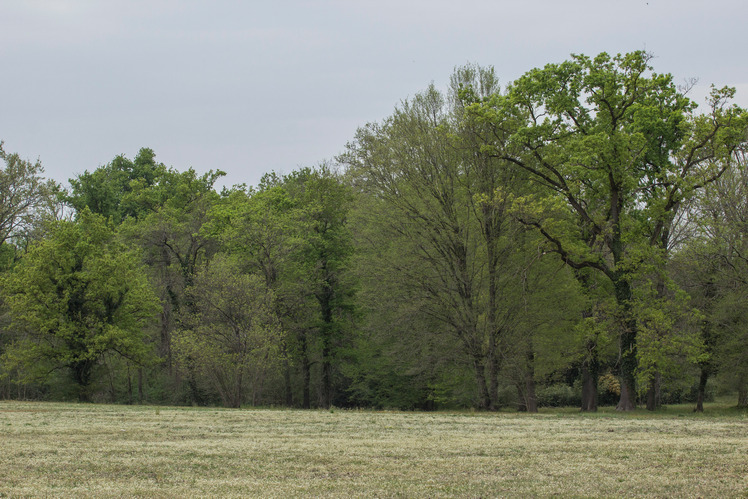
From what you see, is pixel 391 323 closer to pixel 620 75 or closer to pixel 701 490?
pixel 620 75

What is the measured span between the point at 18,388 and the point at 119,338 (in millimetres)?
20231

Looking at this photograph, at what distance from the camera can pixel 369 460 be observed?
1268 centimetres

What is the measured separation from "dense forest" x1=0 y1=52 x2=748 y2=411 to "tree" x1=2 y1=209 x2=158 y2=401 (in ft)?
0.45

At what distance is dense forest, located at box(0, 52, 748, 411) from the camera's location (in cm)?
3031

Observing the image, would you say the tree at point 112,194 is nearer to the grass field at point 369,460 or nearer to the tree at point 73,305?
the tree at point 73,305

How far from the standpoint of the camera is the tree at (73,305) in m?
40.2

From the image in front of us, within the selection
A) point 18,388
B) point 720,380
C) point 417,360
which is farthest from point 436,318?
point 18,388

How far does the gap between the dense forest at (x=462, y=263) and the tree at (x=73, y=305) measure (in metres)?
0.14

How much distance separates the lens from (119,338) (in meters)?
40.7

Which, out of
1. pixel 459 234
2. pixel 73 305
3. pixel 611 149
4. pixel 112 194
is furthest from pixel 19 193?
pixel 611 149

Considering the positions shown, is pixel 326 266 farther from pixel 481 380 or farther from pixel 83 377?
pixel 83 377

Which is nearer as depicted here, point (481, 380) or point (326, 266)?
point (481, 380)

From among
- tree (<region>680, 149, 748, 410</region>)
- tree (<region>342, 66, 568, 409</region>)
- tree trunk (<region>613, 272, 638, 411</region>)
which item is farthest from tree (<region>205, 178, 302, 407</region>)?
tree (<region>680, 149, 748, 410</region>)

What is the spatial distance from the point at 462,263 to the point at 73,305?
79.9ft
